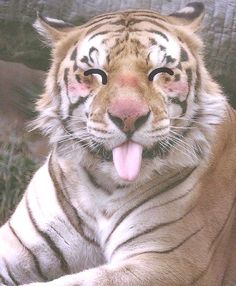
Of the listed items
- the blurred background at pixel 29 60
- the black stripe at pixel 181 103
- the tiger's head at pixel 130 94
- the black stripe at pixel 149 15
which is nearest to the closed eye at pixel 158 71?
the tiger's head at pixel 130 94

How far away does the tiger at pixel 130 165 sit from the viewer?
13.3 feet

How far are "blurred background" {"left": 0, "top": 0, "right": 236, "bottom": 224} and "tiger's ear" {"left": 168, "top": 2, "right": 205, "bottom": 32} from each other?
2.55 feet

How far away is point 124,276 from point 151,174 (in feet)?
1.56

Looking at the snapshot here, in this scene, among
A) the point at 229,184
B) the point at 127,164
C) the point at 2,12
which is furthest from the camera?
the point at 2,12

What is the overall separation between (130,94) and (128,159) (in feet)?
0.91

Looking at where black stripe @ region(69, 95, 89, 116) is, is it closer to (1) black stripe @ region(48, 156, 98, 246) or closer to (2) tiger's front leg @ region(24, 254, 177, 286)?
(1) black stripe @ region(48, 156, 98, 246)

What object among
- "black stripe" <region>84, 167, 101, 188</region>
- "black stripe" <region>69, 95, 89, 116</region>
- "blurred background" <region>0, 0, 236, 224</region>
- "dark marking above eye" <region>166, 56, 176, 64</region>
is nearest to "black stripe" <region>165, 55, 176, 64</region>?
"dark marking above eye" <region>166, 56, 176, 64</region>

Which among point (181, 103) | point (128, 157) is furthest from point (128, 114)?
point (181, 103)

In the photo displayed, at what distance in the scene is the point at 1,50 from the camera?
21.0 ft

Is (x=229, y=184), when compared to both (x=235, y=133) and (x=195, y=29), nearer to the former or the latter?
(x=235, y=133)

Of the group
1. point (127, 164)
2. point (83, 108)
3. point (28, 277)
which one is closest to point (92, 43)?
point (83, 108)

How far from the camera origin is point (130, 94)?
396 cm

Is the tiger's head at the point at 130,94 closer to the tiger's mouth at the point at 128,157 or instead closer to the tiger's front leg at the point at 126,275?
the tiger's mouth at the point at 128,157

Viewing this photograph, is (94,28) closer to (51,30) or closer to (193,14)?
(51,30)
